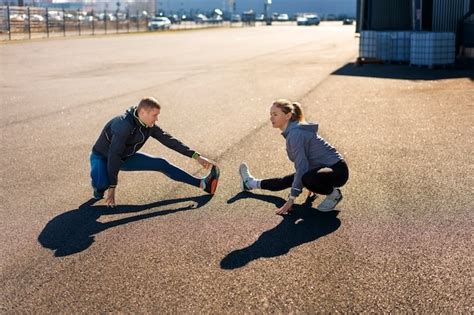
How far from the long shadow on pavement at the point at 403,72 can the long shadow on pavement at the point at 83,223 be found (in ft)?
43.7

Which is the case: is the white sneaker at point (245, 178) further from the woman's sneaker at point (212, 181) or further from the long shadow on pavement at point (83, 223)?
the long shadow on pavement at point (83, 223)

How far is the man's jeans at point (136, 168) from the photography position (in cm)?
632

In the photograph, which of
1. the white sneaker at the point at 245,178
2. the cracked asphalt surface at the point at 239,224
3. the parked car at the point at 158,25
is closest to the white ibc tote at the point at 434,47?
the cracked asphalt surface at the point at 239,224

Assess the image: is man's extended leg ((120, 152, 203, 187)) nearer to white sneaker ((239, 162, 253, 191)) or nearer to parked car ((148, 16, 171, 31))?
white sneaker ((239, 162, 253, 191))

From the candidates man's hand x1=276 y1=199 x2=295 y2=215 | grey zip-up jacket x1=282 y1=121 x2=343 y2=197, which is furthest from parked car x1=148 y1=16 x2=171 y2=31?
man's hand x1=276 y1=199 x2=295 y2=215

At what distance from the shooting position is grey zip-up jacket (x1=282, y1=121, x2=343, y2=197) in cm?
581

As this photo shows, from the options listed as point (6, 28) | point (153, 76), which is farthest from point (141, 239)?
point (6, 28)

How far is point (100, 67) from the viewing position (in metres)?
23.3

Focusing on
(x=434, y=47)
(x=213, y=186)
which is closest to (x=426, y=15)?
(x=434, y=47)

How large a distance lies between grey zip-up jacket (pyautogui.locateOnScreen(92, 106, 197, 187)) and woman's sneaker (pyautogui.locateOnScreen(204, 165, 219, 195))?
63cm

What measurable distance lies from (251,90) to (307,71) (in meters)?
5.68

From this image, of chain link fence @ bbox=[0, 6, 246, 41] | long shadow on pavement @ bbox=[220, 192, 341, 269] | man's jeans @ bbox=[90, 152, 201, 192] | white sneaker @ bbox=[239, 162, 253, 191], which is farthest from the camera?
chain link fence @ bbox=[0, 6, 246, 41]

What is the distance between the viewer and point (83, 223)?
5805mm

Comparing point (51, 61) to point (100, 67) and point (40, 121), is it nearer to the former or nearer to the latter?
point (100, 67)
